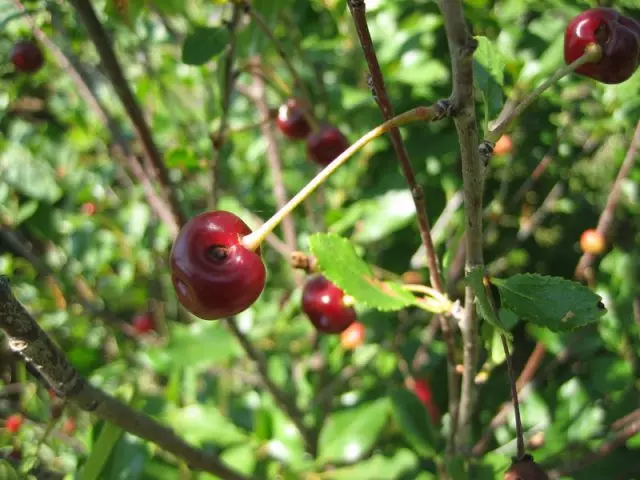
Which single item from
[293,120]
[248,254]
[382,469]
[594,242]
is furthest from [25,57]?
[594,242]

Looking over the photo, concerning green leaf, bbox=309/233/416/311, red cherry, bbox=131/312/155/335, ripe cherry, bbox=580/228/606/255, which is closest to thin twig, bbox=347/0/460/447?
green leaf, bbox=309/233/416/311

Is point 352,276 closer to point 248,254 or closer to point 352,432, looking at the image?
point 248,254

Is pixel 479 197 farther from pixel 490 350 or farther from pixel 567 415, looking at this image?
pixel 567 415

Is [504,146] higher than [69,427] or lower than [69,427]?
higher

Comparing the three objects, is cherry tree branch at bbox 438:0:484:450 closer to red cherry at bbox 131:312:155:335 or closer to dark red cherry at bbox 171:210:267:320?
dark red cherry at bbox 171:210:267:320

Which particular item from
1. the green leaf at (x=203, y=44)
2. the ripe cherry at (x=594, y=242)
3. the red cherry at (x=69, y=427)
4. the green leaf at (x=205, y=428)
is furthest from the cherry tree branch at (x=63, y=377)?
the red cherry at (x=69, y=427)

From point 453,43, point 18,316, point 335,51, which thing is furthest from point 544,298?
point 335,51

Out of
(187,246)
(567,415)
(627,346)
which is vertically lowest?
(187,246)
